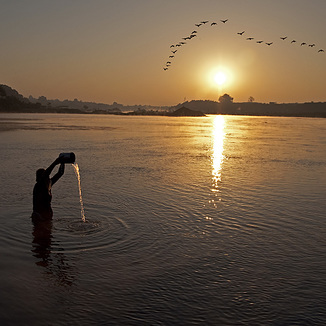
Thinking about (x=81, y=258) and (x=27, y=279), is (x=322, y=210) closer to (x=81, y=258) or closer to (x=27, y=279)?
(x=81, y=258)

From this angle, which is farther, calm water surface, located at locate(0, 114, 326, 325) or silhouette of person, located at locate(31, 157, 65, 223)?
silhouette of person, located at locate(31, 157, 65, 223)

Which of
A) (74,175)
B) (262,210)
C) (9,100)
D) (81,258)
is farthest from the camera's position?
(9,100)

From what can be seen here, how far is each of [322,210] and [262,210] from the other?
6.83 feet

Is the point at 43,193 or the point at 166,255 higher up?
the point at 43,193

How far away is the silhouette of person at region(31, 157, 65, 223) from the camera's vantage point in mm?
9633

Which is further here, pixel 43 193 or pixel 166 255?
pixel 43 193

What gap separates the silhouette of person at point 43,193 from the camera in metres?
9.63

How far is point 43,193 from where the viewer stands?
9875mm

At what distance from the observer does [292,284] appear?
7.23 meters

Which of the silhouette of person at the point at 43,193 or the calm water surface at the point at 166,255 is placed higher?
the silhouette of person at the point at 43,193

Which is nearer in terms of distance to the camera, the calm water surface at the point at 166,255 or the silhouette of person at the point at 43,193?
the calm water surface at the point at 166,255

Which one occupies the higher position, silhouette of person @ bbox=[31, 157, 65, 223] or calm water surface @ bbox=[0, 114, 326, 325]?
silhouette of person @ bbox=[31, 157, 65, 223]

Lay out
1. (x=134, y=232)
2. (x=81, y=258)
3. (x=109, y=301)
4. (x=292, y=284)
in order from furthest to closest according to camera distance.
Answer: (x=134, y=232) < (x=81, y=258) < (x=292, y=284) < (x=109, y=301)

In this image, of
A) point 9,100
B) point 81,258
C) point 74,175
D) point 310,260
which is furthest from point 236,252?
point 9,100
